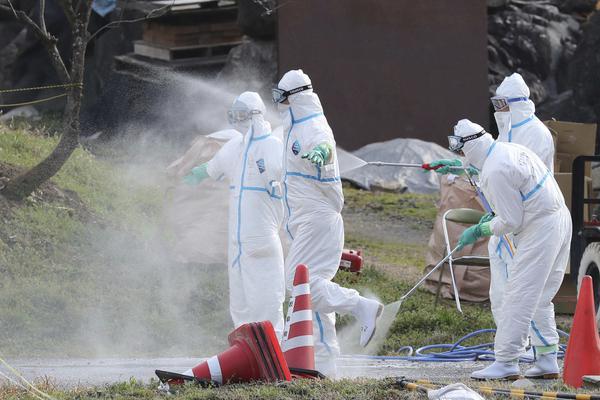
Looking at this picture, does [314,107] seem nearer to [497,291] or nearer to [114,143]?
[497,291]

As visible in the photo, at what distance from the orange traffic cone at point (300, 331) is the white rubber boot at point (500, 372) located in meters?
1.15

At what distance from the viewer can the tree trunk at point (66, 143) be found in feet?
40.7

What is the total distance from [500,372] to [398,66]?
13028 mm

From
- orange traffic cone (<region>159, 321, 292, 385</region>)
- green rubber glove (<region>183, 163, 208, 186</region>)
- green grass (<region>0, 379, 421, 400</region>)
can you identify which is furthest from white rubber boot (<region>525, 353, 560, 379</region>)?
green rubber glove (<region>183, 163, 208, 186</region>)

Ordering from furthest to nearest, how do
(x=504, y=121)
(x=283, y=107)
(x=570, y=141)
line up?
1. (x=570, y=141)
2. (x=504, y=121)
3. (x=283, y=107)

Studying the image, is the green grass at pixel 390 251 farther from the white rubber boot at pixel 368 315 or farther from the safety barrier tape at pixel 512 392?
the safety barrier tape at pixel 512 392

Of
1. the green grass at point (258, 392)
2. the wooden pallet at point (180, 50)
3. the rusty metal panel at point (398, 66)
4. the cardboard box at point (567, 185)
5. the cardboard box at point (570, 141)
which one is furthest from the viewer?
the wooden pallet at point (180, 50)

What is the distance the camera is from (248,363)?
22.6 feet

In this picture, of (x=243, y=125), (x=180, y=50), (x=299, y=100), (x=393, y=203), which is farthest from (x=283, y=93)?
(x=180, y=50)

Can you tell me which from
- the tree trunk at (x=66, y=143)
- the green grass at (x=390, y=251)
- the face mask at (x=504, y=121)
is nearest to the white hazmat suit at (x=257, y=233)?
the face mask at (x=504, y=121)

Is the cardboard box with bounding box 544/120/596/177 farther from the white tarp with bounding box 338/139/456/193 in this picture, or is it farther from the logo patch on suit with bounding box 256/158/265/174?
the white tarp with bounding box 338/139/456/193

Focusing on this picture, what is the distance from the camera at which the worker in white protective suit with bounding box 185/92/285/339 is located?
901cm

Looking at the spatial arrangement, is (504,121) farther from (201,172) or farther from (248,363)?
(248,363)

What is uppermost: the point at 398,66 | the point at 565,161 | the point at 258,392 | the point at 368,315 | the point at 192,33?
the point at 192,33
